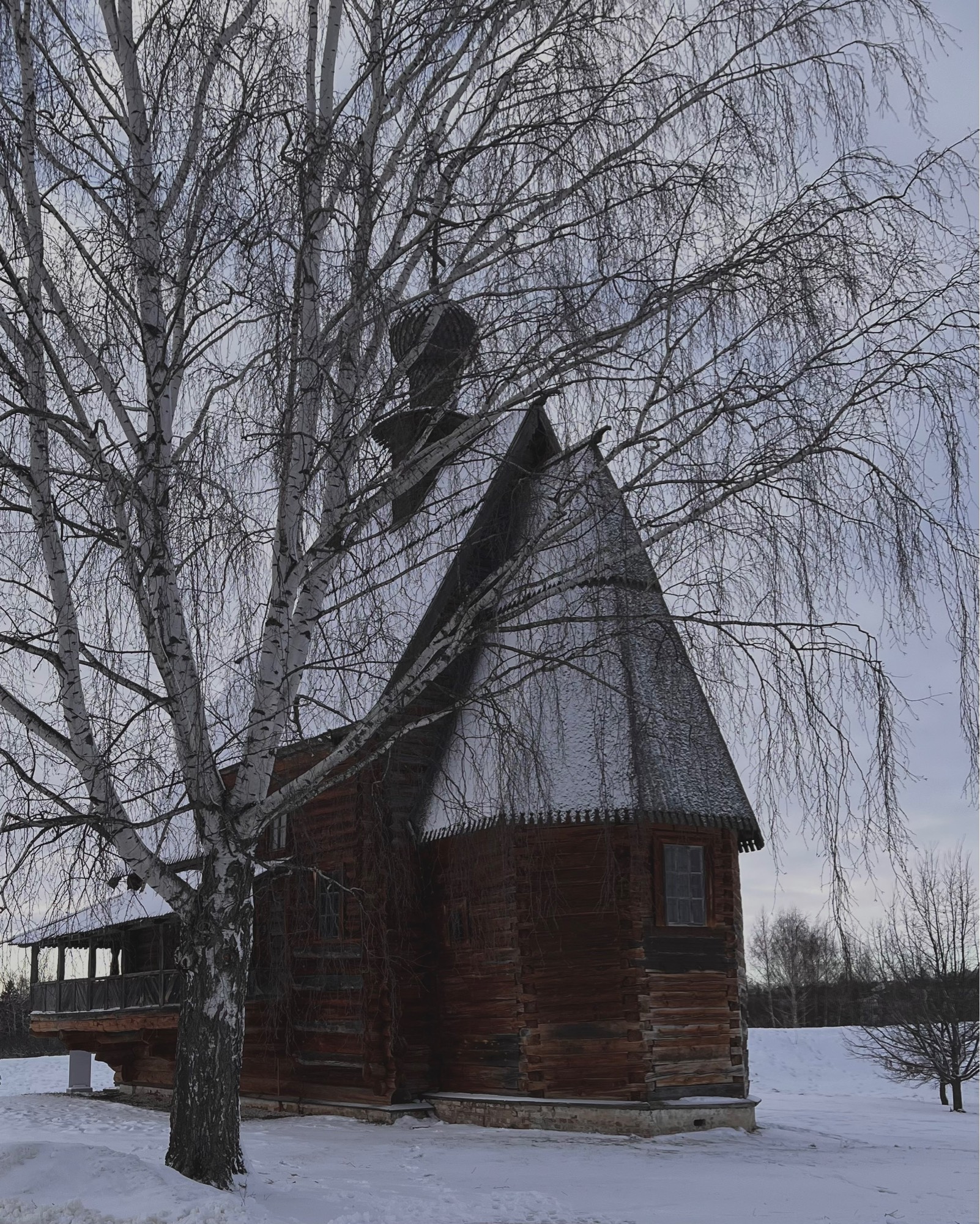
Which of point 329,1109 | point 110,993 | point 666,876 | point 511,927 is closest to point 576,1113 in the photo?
point 511,927

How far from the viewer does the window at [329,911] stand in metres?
16.3

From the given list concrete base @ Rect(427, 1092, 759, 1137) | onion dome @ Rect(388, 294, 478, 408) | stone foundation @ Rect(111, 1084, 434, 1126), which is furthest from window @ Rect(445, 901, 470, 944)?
onion dome @ Rect(388, 294, 478, 408)

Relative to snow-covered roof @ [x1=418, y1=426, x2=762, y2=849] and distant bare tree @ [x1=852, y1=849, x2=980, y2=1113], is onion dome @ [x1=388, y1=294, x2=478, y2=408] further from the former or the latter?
distant bare tree @ [x1=852, y1=849, x2=980, y2=1113]

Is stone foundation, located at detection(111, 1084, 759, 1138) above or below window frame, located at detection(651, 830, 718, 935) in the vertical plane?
below

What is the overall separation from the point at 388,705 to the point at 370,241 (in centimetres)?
331

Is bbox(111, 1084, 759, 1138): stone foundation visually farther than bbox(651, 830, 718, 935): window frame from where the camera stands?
No

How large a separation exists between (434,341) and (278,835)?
33.9 ft

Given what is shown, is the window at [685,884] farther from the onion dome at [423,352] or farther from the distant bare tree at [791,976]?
the distant bare tree at [791,976]

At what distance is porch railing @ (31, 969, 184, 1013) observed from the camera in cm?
1777

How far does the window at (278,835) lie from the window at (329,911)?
120 cm

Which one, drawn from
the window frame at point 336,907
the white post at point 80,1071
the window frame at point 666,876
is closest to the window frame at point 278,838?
the window frame at point 336,907

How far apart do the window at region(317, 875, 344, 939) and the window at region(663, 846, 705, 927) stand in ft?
14.9

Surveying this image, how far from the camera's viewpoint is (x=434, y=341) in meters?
9.61

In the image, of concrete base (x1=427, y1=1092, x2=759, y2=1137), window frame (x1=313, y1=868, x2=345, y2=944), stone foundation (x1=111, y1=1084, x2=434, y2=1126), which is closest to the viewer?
concrete base (x1=427, y1=1092, x2=759, y2=1137)
